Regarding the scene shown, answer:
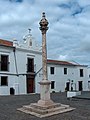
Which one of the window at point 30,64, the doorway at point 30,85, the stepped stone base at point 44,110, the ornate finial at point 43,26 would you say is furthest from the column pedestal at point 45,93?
the window at point 30,64

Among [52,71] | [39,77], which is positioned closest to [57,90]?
[52,71]

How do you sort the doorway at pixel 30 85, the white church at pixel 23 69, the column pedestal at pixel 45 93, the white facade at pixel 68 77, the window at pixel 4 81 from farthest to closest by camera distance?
the white facade at pixel 68 77, the doorway at pixel 30 85, the white church at pixel 23 69, the window at pixel 4 81, the column pedestal at pixel 45 93

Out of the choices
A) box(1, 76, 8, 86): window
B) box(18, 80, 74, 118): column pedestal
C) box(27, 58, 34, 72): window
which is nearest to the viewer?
box(18, 80, 74, 118): column pedestal

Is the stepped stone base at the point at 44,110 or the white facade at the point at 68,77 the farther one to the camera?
the white facade at the point at 68,77

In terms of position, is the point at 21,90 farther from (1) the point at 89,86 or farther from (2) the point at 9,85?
(1) the point at 89,86

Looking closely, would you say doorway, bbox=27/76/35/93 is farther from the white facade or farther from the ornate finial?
the ornate finial

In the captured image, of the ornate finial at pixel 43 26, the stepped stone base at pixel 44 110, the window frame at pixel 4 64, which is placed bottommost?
the stepped stone base at pixel 44 110

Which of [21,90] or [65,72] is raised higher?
[65,72]

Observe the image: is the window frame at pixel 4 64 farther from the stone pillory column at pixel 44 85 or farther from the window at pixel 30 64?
the stone pillory column at pixel 44 85

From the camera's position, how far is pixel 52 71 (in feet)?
105

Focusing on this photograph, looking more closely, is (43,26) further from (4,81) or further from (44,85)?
(4,81)

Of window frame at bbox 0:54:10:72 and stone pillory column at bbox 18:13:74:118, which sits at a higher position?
window frame at bbox 0:54:10:72

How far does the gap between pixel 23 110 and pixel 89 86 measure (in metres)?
31.1

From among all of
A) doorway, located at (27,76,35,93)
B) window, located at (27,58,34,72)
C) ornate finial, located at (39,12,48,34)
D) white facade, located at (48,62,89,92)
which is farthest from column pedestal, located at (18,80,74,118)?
white facade, located at (48,62,89,92)
